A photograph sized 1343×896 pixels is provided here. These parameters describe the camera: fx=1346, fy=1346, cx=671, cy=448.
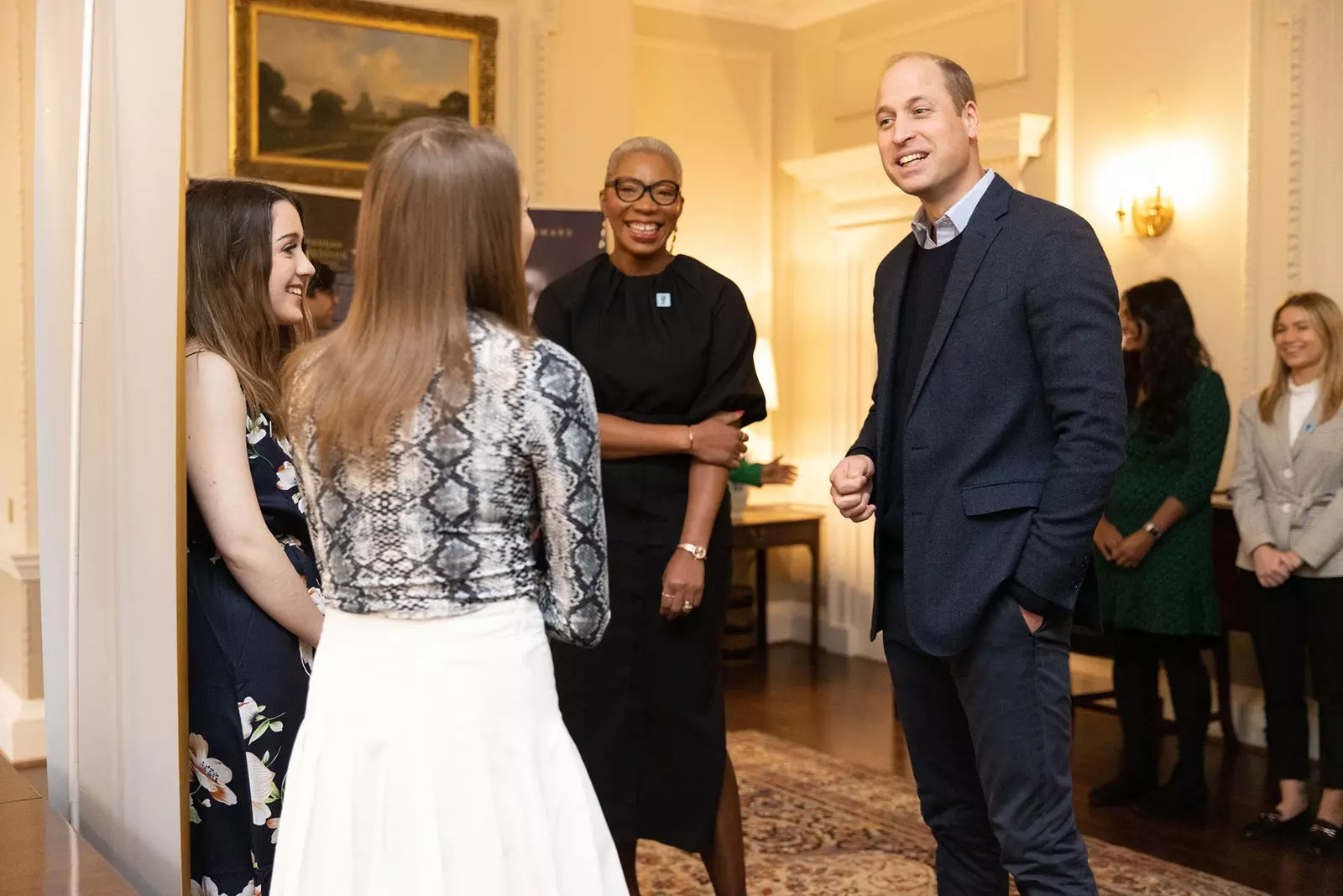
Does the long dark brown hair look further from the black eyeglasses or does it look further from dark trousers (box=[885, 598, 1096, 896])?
dark trousers (box=[885, 598, 1096, 896])

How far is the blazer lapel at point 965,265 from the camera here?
235 centimetres

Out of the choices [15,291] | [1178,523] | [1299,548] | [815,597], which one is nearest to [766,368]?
[815,597]

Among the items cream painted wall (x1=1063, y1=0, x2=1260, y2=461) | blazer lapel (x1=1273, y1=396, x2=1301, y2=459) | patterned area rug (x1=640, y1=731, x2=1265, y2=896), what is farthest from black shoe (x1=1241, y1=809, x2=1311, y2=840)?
cream painted wall (x1=1063, y1=0, x2=1260, y2=461)

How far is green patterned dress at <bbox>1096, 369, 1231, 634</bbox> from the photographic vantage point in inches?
183

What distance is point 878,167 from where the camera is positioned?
7.24 meters

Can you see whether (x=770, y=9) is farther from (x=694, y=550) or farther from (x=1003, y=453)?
(x=1003, y=453)

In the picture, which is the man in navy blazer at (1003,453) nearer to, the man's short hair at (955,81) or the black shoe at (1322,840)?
the man's short hair at (955,81)

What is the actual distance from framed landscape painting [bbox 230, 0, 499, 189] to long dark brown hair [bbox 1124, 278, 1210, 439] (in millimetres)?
3046

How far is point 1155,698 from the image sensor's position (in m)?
4.86

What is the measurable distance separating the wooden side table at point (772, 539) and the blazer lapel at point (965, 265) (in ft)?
15.9

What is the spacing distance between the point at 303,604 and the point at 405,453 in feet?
2.34

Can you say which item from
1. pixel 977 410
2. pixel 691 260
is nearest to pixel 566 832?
pixel 977 410

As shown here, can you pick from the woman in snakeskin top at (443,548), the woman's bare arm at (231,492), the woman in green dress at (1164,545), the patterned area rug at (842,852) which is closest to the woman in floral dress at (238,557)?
the woman's bare arm at (231,492)

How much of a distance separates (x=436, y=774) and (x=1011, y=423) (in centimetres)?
118
